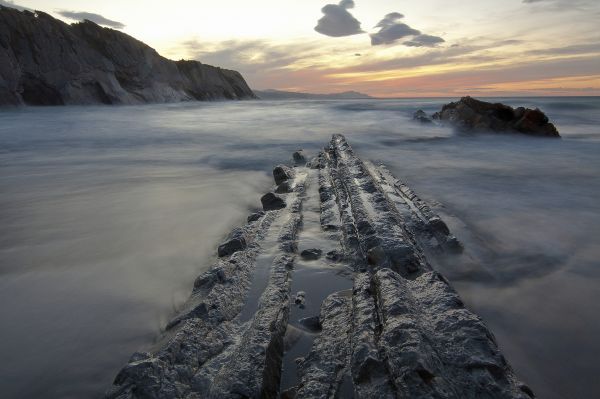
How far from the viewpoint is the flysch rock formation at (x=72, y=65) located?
2630cm

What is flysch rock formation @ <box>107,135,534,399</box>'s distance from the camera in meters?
1.14

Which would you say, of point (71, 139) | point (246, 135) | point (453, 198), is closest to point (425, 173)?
point (453, 198)

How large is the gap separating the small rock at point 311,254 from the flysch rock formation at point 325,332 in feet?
0.10

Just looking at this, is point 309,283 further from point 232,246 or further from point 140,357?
point 140,357

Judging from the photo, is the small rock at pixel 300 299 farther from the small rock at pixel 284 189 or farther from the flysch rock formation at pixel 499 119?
the flysch rock formation at pixel 499 119

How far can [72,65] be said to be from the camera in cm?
2900

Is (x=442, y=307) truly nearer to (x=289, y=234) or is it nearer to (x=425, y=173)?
(x=289, y=234)

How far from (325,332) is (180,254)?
5.14ft

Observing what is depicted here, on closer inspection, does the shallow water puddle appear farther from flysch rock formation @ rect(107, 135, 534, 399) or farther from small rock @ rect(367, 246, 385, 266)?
small rock @ rect(367, 246, 385, 266)

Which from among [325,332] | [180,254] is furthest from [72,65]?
[325,332]

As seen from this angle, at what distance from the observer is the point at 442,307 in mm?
1504

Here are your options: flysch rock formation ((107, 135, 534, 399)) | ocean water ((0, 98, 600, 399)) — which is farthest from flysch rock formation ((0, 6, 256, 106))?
flysch rock formation ((107, 135, 534, 399))

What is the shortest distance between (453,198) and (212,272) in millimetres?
3448

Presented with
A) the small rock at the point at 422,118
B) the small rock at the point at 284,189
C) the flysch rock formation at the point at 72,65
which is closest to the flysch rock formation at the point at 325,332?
the small rock at the point at 284,189
